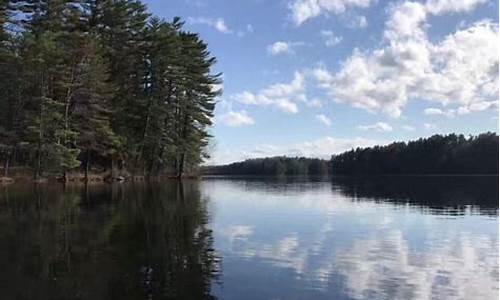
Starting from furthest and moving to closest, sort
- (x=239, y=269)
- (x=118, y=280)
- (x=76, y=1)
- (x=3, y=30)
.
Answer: (x=76, y=1) < (x=3, y=30) < (x=239, y=269) < (x=118, y=280)

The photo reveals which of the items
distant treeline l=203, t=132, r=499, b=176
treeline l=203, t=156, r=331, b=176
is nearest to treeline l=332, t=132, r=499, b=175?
distant treeline l=203, t=132, r=499, b=176

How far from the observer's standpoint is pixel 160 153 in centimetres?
6412

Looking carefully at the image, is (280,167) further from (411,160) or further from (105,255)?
(105,255)

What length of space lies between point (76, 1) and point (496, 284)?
53.1m

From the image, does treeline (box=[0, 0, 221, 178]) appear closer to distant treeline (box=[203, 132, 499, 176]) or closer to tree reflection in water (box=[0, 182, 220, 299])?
tree reflection in water (box=[0, 182, 220, 299])

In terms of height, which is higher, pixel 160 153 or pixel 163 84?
pixel 163 84

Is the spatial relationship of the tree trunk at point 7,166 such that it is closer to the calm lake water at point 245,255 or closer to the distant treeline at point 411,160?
the calm lake water at point 245,255

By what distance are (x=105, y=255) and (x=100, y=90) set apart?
135ft

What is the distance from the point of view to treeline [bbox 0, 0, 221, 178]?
4519 centimetres

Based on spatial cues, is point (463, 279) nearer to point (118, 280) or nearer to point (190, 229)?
point (118, 280)

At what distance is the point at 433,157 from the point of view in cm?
13500

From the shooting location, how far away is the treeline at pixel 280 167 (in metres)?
170

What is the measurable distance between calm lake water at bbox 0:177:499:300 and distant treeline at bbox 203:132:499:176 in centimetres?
8320

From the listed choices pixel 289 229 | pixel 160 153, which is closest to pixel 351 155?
pixel 160 153
